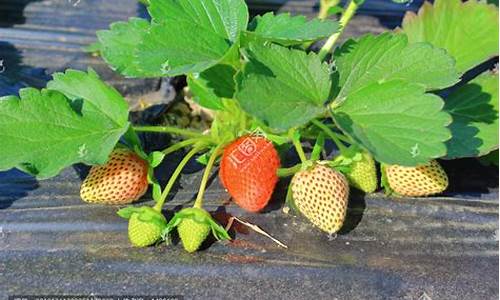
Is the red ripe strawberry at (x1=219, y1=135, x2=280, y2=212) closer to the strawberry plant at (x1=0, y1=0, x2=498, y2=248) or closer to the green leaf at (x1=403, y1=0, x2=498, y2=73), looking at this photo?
the strawberry plant at (x1=0, y1=0, x2=498, y2=248)

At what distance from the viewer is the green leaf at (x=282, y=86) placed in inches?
37.7

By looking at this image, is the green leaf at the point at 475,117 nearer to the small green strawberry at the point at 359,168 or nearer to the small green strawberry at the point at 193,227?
the small green strawberry at the point at 359,168

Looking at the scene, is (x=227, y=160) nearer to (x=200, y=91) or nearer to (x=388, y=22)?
(x=200, y=91)

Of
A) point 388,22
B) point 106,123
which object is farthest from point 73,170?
point 388,22

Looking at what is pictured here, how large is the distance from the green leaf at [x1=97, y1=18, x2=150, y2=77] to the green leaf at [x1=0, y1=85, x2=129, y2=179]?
190mm

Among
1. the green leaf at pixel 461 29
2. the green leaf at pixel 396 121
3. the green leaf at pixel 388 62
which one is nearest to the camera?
the green leaf at pixel 396 121

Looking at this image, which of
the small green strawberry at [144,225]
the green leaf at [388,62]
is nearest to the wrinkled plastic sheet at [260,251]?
the small green strawberry at [144,225]

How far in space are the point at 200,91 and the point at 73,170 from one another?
28cm

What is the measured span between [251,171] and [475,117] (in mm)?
410

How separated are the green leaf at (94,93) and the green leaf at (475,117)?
54 cm

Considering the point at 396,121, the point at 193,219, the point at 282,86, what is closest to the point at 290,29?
the point at 282,86

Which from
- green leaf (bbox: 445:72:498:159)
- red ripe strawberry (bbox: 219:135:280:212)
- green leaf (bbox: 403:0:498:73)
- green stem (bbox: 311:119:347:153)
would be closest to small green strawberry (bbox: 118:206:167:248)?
red ripe strawberry (bbox: 219:135:280:212)

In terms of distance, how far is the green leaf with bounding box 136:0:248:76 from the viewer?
1014 mm

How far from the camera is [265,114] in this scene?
95 cm
